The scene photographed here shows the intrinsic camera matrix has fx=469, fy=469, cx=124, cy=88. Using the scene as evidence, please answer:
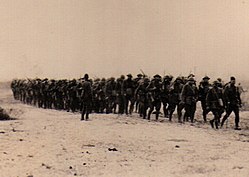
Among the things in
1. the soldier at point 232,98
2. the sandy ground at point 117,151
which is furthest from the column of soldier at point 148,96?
the sandy ground at point 117,151

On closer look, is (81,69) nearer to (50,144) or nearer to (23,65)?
(23,65)

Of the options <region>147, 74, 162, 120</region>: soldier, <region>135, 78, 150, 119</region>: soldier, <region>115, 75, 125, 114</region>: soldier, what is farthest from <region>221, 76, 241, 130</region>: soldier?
<region>115, 75, 125, 114</region>: soldier

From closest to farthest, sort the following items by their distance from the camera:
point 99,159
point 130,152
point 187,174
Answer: point 187,174 → point 99,159 → point 130,152

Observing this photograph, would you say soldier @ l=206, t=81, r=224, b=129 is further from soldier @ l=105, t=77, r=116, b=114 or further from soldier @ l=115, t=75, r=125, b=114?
soldier @ l=105, t=77, r=116, b=114

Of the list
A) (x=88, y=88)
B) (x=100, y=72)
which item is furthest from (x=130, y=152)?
(x=100, y=72)

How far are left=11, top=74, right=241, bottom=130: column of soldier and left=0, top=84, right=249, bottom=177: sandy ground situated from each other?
163 centimetres

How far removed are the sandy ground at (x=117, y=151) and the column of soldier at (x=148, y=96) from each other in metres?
1.63

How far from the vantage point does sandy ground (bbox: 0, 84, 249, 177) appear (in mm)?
8742

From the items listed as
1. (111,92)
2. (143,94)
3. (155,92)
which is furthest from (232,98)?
(111,92)

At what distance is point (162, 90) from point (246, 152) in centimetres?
728

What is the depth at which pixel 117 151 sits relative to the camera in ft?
34.9

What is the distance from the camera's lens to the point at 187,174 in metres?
8.55

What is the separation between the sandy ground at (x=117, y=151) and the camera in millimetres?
8742

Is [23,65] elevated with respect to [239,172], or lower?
elevated
